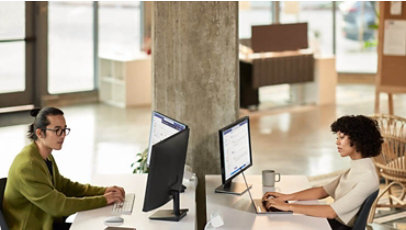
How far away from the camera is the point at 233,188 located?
232 inches

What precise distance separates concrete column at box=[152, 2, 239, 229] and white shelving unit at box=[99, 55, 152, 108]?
6242 millimetres

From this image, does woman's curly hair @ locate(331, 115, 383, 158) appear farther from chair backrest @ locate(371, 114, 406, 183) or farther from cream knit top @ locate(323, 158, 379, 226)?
chair backrest @ locate(371, 114, 406, 183)

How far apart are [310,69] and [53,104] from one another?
3609mm

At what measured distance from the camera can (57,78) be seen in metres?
12.8

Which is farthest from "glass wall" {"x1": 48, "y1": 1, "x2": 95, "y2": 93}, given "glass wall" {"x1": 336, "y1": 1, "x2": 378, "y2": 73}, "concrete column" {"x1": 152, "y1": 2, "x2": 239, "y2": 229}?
"concrete column" {"x1": 152, "y1": 2, "x2": 239, "y2": 229}

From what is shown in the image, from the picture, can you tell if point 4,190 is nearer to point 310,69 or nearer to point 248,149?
point 248,149

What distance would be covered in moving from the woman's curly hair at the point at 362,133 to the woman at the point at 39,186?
61.2 inches

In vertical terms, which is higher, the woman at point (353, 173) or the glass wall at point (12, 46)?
the glass wall at point (12, 46)

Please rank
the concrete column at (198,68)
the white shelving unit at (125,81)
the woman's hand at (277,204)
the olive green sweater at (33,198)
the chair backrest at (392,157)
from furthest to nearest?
the white shelving unit at (125,81), the chair backrest at (392,157), the concrete column at (198,68), the woman's hand at (277,204), the olive green sweater at (33,198)

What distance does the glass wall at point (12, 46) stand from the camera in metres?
11.7

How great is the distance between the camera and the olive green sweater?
16.6ft

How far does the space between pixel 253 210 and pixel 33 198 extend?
132 centimetres

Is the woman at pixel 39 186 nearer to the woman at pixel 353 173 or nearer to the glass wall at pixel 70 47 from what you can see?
the woman at pixel 353 173

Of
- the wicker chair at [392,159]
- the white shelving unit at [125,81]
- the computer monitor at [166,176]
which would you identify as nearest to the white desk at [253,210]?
the computer monitor at [166,176]
